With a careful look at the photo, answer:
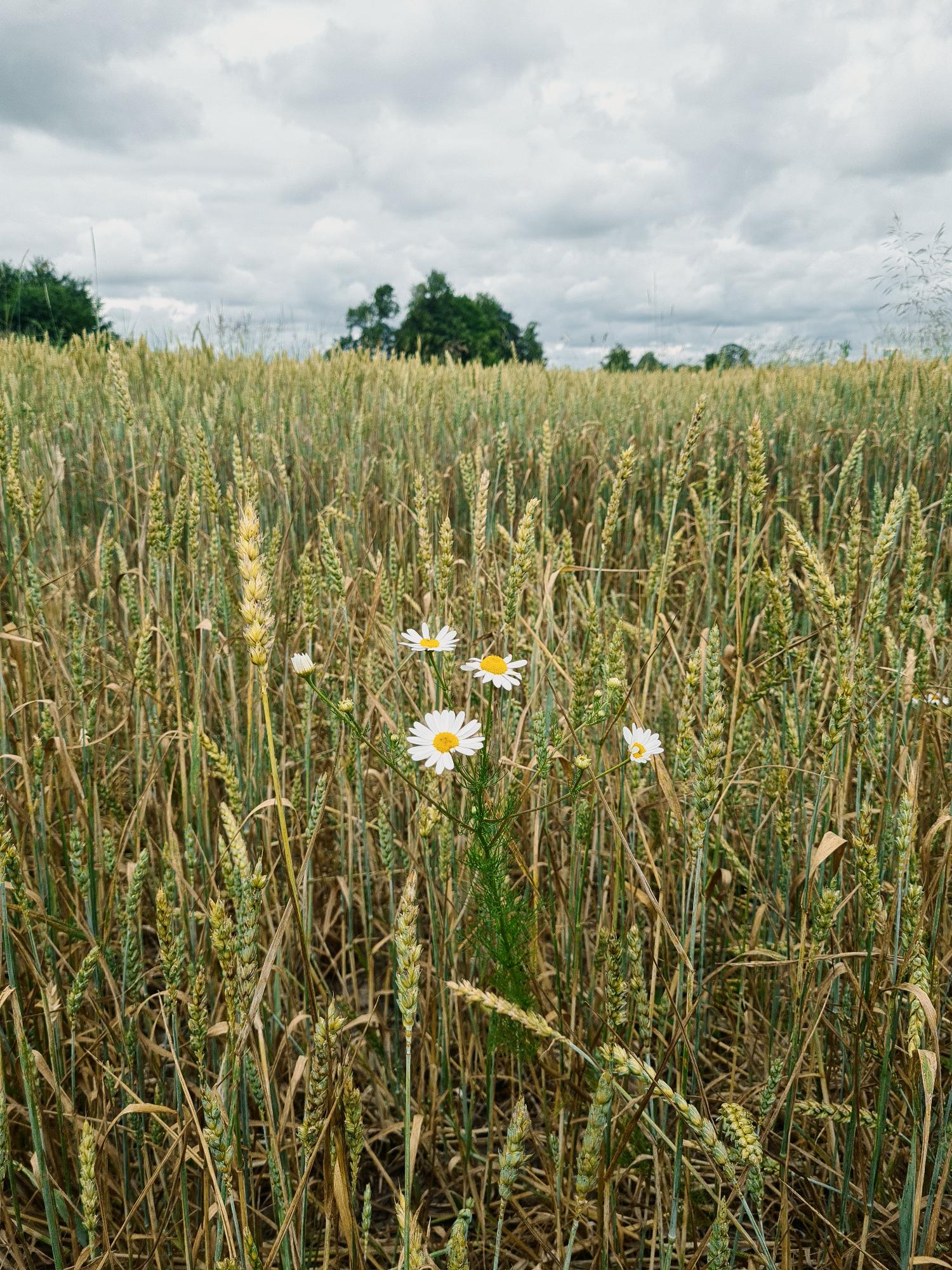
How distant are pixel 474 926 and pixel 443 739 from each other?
0.31 meters

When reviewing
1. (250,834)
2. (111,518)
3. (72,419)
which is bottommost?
(250,834)

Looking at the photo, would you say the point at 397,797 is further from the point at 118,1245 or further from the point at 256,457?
the point at 256,457

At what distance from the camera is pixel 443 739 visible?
0.78 meters

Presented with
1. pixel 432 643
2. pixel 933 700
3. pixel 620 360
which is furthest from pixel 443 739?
pixel 620 360

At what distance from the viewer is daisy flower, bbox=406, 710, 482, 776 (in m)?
0.72

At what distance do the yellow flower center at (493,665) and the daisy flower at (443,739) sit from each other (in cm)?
7

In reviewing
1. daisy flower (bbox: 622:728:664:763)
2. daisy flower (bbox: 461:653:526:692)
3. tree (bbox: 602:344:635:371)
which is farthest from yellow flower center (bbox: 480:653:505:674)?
tree (bbox: 602:344:635:371)

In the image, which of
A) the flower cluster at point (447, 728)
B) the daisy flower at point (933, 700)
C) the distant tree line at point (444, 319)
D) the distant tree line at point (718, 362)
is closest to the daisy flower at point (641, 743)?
the flower cluster at point (447, 728)

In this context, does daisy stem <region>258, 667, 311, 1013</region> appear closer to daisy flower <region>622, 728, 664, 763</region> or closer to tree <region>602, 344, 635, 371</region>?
daisy flower <region>622, 728, 664, 763</region>

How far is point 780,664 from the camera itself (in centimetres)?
123

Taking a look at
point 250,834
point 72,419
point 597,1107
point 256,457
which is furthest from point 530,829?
point 72,419

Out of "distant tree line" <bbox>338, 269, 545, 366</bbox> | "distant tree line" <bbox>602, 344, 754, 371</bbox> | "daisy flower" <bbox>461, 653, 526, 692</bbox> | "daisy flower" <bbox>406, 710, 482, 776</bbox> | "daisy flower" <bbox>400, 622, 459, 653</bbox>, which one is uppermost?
"distant tree line" <bbox>338, 269, 545, 366</bbox>

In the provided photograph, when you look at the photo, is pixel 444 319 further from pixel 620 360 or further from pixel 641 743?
pixel 641 743

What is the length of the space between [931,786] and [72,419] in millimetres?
3283
